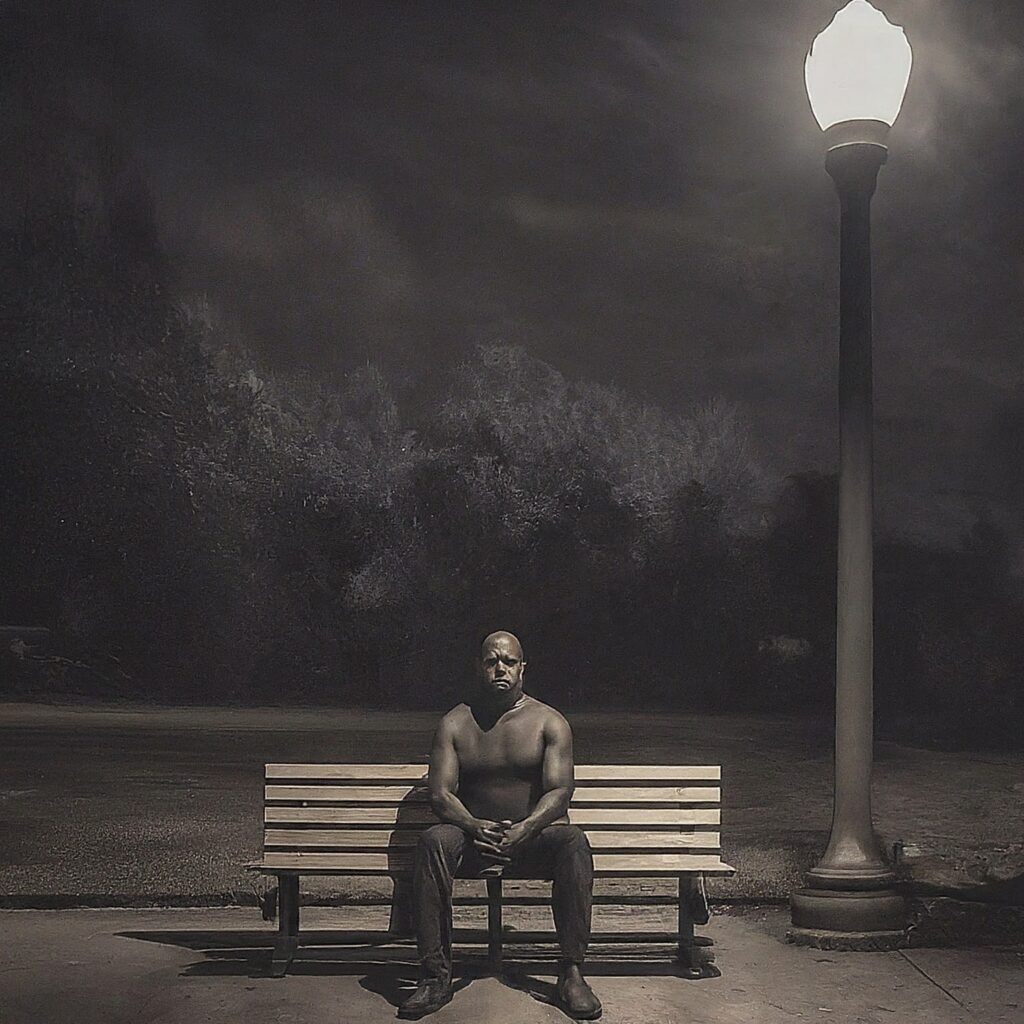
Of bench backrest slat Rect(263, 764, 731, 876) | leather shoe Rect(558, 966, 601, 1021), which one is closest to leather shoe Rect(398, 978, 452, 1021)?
Result: leather shoe Rect(558, 966, 601, 1021)

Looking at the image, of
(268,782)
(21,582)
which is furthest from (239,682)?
(268,782)

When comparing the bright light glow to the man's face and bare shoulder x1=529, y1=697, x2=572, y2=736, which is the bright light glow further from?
bare shoulder x1=529, y1=697, x2=572, y2=736

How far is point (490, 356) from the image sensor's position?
10.7m

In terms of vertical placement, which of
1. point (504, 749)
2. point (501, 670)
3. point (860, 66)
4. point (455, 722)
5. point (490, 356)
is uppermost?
point (860, 66)

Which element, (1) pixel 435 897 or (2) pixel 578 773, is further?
(2) pixel 578 773

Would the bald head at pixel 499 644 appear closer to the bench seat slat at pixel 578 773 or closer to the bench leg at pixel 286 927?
the bench seat slat at pixel 578 773

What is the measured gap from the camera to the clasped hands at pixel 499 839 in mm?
6246

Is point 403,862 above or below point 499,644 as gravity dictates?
below

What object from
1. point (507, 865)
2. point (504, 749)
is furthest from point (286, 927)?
point (504, 749)

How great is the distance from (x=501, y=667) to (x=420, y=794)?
2.47 ft

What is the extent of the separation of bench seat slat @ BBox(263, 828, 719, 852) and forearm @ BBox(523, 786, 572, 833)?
1.44 feet

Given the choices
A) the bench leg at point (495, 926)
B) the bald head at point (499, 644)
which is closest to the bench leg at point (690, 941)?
the bench leg at point (495, 926)

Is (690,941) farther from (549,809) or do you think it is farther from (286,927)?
(286,927)

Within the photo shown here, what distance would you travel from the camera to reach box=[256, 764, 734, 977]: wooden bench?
667 cm
